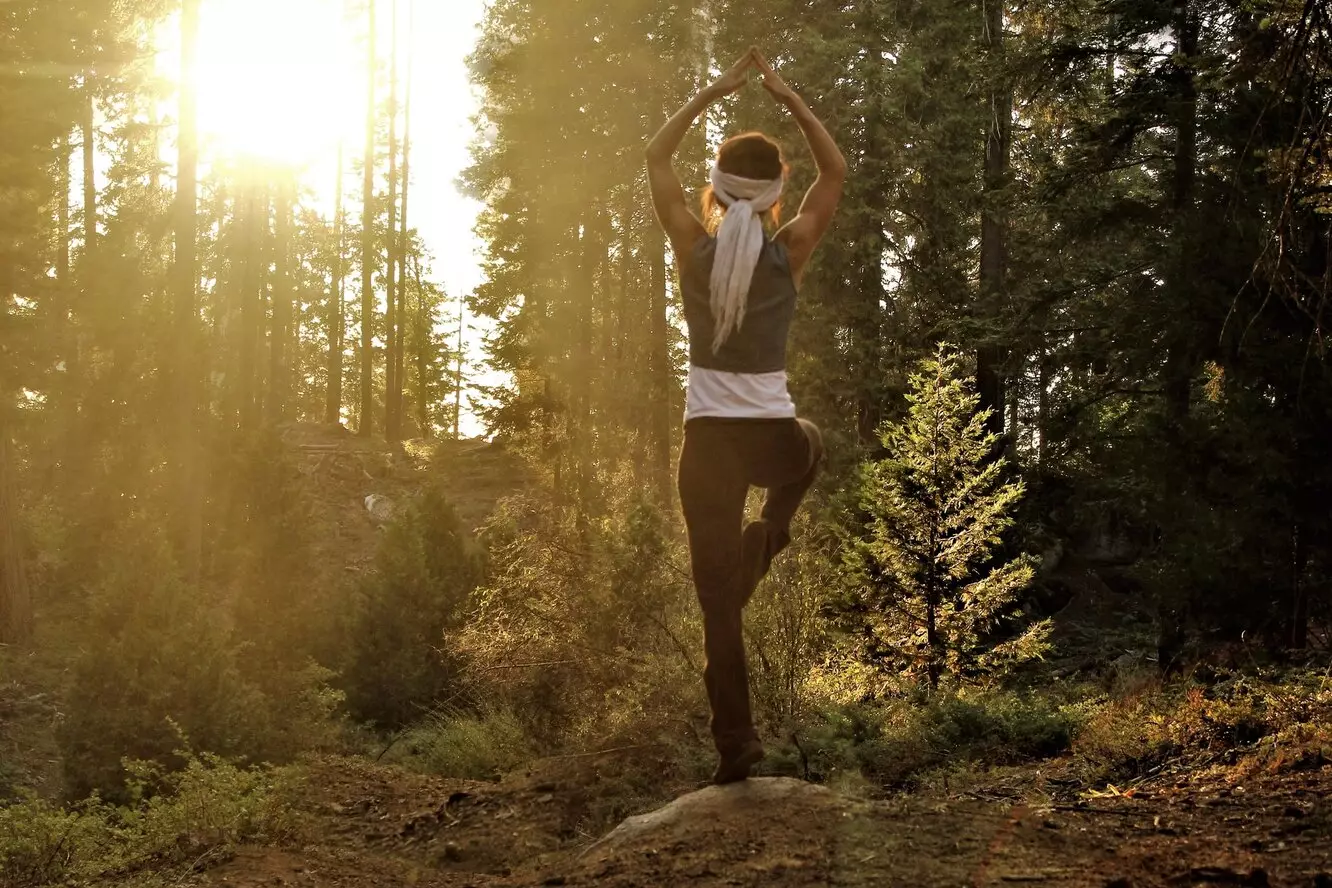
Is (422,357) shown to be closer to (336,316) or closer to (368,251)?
(336,316)

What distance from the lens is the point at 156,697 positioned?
446 inches

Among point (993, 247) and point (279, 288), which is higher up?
point (279, 288)

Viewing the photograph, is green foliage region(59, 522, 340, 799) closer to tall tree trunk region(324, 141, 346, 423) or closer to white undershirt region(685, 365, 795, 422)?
white undershirt region(685, 365, 795, 422)

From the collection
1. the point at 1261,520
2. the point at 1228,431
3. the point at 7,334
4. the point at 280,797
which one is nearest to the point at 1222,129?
the point at 1228,431

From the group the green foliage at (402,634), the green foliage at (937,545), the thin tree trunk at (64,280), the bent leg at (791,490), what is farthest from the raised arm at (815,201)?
the thin tree trunk at (64,280)

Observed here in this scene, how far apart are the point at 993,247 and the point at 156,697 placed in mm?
17609

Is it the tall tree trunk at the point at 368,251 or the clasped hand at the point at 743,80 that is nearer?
the clasped hand at the point at 743,80

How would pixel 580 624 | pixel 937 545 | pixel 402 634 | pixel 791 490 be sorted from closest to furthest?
1. pixel 791 490
2. pixel 580 624
3. pixel 937 545
4. pixel 402 634

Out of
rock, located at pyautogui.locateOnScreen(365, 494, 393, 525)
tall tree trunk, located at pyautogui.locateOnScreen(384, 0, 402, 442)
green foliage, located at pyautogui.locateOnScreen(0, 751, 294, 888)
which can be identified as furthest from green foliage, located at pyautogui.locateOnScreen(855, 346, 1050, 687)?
tall tree trunk, located at pyautogui.locateOnScreen(384, 0, 402, 442)

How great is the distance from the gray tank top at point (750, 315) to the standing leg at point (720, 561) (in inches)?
11.8

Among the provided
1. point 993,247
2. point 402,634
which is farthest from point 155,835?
point 993,247

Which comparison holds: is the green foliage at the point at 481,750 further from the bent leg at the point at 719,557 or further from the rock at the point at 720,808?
the bent leg at the point at 719,557

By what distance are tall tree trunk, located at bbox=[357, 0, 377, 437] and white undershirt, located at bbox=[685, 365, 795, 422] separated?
33.9 m

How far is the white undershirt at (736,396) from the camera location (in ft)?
16.5
